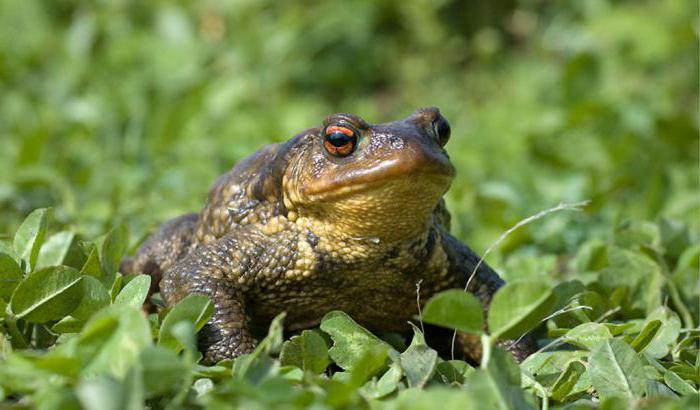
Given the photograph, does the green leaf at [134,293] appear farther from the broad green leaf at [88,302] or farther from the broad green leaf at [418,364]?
the broad green leaf at [418,364]

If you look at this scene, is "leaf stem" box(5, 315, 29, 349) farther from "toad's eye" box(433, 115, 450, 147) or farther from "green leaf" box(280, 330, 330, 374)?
"toad's eye" box(433, 115, 450, 147)

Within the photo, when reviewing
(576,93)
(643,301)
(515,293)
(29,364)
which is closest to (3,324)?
(29,364)

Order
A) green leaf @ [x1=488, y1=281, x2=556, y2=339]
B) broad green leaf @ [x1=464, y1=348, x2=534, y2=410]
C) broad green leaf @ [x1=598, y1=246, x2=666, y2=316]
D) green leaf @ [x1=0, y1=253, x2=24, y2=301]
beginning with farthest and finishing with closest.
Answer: broad green leaf @ [x1=598, y1=246, x2=666, y2=316] → green leaf @ [x1=0, y1=253, x2=24, y2=301] → green leaf @ [x1=488, y1=281, x2=556, y2=339] → broad green leaf @ [x1=464, y1=348, x2=534, y2=410]

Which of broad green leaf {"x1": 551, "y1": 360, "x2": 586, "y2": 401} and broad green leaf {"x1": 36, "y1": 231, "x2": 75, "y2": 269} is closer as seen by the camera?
broad green leaf {"x1": 551, "y1": 360, "x2": 586, "y2": 401}

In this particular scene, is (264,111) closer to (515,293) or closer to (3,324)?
(3,324)

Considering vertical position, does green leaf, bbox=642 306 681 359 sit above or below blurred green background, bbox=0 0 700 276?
below

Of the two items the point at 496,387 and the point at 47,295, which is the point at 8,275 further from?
the point at 496,387

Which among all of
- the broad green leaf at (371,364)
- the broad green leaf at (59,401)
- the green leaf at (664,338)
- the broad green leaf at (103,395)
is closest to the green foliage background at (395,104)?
the green leaf at (664,338)

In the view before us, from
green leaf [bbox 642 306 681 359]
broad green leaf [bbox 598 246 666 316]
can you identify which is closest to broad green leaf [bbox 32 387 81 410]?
green leaf [bbox 642 306 681 359]
